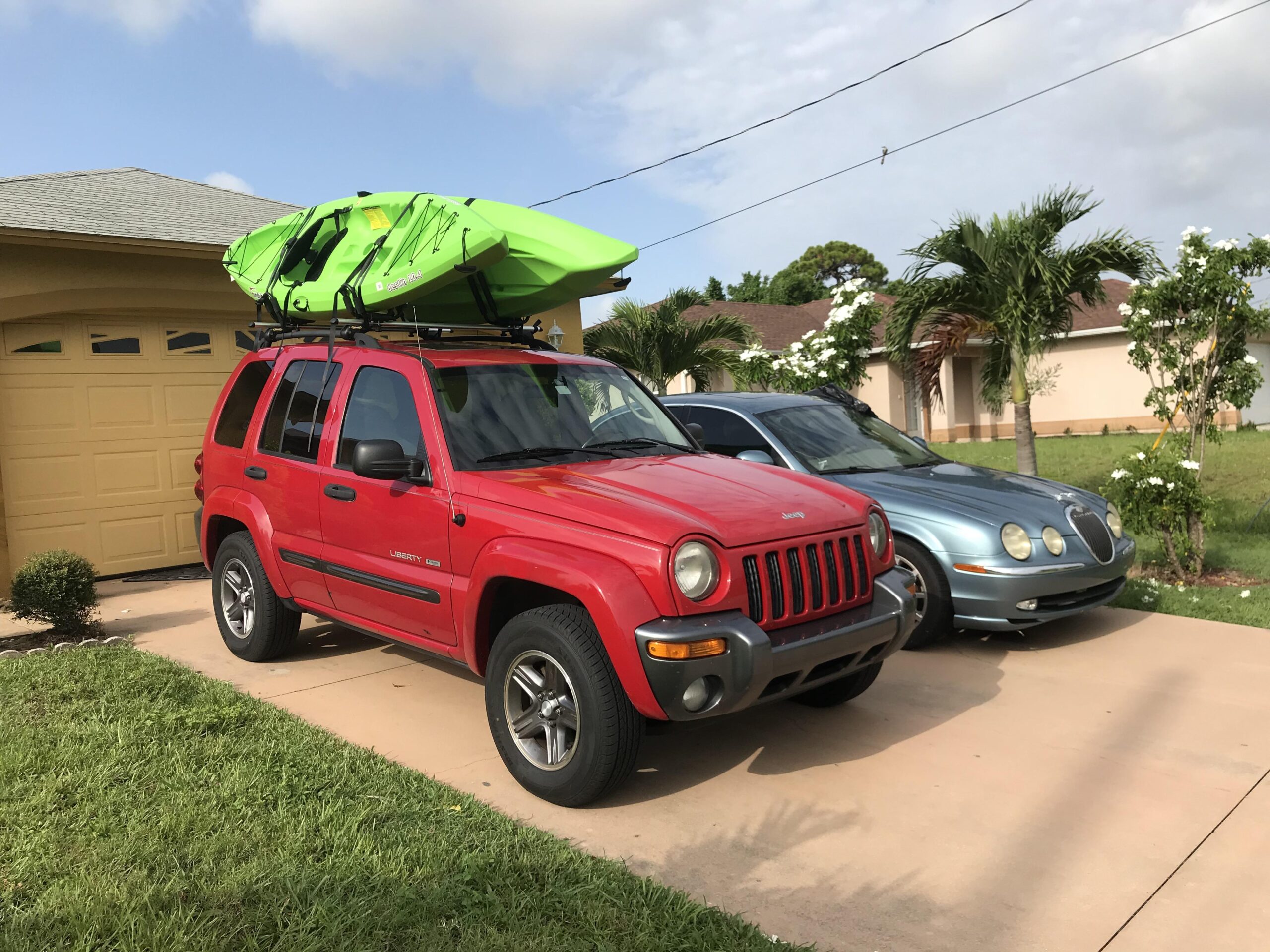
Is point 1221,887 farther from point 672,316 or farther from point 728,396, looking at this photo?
point 672,316

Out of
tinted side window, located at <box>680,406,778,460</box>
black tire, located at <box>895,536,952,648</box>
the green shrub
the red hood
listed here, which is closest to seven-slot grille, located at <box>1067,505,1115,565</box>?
black tire, located at <box>895,536,952,648</box>

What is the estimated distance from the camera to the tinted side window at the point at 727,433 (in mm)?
7148

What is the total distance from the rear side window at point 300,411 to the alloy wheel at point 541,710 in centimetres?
200

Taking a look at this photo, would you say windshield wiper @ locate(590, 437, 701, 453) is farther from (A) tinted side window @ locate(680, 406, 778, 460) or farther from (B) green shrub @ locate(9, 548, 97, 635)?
(B) green shrub @ locate(9, 548, 97, 635)

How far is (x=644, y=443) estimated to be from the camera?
5.19m

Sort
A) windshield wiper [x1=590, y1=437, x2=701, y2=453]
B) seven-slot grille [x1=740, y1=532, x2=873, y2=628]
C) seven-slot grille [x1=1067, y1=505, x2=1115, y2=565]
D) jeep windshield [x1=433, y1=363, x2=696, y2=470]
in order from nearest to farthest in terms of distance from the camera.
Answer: seven-slot grille [x1=740, y1=532, x2=873, y2=628]
jeep windshield [x1=433, y1=363, x2=696, y2=470]
windshield wiper [x1=590, y1=437, x2=701, y2=453]
seven-slot grille [x1=1067, y1=505, x2=1115, y2=565]

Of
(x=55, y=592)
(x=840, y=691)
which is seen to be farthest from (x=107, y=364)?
(x=840, y=691)

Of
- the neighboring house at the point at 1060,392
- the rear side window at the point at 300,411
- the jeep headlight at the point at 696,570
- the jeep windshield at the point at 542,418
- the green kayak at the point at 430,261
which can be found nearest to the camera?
the jeep headlight at the point at 696,570

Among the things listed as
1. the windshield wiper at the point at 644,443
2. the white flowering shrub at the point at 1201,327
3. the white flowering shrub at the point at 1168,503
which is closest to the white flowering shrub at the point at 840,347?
the white flowering shrub at the point at 1201,327

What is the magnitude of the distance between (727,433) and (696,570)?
145 inches

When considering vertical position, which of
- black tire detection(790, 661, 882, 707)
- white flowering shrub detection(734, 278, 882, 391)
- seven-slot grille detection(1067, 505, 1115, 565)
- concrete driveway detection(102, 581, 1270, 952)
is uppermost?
white flowering shrub detection(734, 278, 882, 391)

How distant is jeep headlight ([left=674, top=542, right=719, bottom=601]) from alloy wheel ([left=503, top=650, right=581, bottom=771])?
2.07 ft

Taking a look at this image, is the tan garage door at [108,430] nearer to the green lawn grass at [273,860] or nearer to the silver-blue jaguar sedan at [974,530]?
the green lawn grass at [273,860]

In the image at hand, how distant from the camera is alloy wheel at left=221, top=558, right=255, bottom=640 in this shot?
6.12 metres
